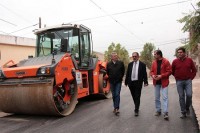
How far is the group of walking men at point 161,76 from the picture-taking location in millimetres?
6895

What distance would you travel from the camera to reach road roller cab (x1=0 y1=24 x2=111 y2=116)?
23.8ft

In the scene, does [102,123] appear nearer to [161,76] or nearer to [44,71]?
[161,76]

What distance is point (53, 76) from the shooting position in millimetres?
7305

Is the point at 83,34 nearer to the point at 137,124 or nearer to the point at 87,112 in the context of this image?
the point at 87,112

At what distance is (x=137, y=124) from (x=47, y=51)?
465cm

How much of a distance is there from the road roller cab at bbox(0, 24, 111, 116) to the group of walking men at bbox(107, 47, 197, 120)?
1.31 metres

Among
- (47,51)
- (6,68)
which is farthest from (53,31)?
(6,68)

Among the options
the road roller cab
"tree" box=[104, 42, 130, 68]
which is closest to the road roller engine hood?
the road roller cab

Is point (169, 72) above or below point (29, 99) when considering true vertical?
above

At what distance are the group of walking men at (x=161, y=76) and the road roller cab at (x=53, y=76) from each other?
1312 millimetres

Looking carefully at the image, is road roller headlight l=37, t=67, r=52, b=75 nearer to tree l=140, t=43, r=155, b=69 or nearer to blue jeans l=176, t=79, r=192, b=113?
blue jeans l=176, t=79, r=192, b=113

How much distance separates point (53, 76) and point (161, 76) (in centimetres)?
277

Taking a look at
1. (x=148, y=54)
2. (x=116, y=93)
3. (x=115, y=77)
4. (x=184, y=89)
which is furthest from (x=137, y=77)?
(x=148, y=54)

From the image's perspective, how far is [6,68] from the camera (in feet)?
26.8
